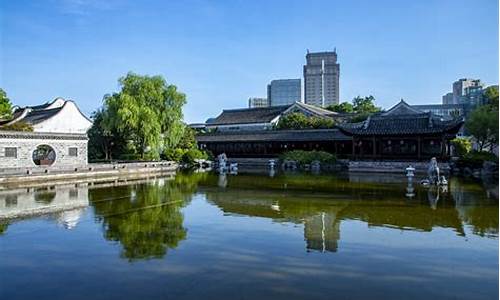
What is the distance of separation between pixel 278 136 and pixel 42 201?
2569cm

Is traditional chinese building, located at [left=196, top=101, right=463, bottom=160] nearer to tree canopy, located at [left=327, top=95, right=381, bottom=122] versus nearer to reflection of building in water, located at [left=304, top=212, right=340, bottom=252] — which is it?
tree canopy, located at [left=327, top=95, right=381, bottom=122]

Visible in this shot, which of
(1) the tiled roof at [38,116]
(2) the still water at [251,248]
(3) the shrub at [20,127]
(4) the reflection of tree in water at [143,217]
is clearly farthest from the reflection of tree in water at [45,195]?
(1) the tiled roof at [38,116]

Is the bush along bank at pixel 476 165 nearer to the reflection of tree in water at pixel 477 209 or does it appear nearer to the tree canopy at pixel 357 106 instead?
the reflection of tree in water at pixel 477 209

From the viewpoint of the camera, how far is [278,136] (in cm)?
3806

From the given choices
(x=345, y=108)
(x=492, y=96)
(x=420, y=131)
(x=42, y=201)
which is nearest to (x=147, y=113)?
(x=42, y=201)

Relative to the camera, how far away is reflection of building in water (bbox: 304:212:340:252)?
7887 mm

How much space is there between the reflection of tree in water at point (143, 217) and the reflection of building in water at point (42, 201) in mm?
633

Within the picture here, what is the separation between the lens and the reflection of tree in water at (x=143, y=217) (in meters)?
7.98

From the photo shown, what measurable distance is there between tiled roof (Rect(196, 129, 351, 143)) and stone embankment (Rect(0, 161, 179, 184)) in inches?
419

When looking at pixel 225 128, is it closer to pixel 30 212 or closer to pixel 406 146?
pixel 406 146

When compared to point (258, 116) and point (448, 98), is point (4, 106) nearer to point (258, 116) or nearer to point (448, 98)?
point (258, 116)

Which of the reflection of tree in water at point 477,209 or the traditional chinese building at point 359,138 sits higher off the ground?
the traditional chinese building at point 359,138

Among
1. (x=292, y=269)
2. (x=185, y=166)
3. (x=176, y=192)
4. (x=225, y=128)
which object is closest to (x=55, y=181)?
(x=176, y=192)

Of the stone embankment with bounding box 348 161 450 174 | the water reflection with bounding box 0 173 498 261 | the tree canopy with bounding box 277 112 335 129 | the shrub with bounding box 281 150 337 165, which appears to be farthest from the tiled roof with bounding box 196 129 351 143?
the water reflection with bounding box 0 173 498 261
